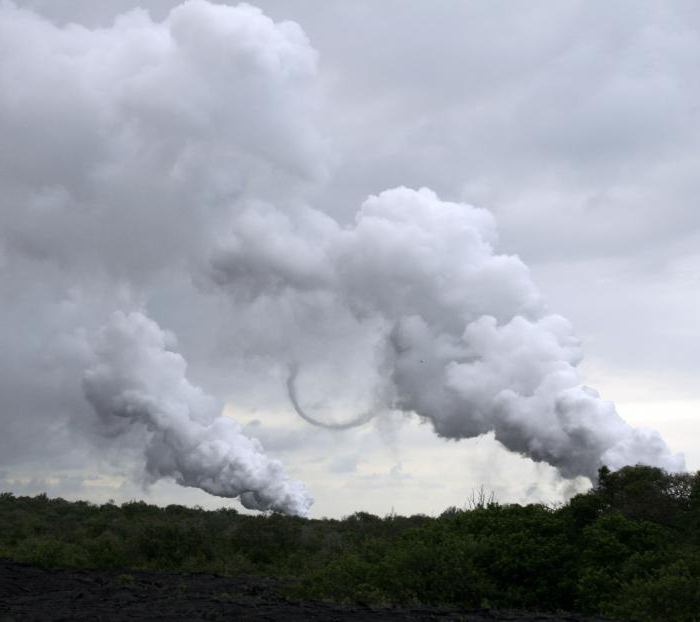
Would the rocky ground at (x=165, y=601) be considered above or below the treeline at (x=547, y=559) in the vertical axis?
below

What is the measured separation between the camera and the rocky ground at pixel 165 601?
64.6 ft

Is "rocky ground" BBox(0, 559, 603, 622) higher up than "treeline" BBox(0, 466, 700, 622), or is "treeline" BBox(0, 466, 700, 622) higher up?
"treeline" BBox(0, 466, 700, 622)

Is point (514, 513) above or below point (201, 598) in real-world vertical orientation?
above

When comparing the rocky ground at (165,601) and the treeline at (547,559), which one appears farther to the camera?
the treeline at (547,559)

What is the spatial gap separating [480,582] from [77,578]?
13797mm

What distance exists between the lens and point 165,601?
23.3 meters

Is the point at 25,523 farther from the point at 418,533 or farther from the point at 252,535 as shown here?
the point at 418,533

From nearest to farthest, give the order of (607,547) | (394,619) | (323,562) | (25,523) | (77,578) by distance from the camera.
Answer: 1. (394,619)
2. (607,547)
3. (77,578)
4. (323,562)
5. (25,523)

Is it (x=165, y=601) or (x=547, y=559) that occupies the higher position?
(x=547, y=559)

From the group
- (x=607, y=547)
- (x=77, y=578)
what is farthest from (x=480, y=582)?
(x=77, y=578)

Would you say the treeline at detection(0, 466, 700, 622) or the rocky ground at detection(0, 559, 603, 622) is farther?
the treeline at detection(0, 466, 700, 622)

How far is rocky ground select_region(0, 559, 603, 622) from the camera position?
776 inches

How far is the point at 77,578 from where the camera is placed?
29.6m

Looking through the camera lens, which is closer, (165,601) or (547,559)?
(165,601)
